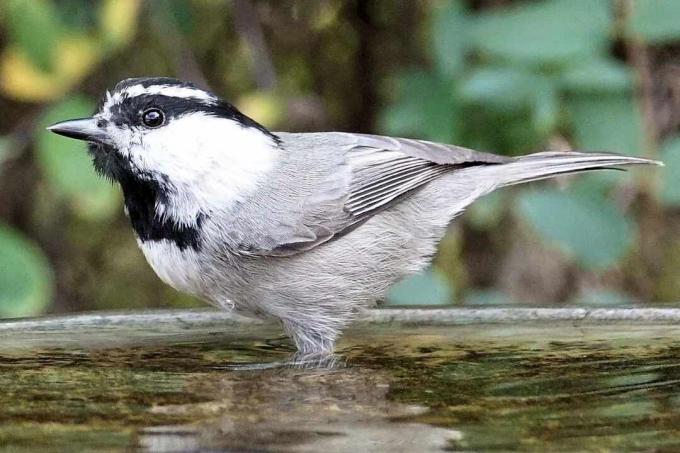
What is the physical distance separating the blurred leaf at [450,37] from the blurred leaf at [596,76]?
52 centimetres

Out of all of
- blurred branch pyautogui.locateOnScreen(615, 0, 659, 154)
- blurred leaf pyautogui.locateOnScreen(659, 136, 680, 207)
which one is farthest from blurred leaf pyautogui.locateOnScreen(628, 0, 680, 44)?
blurred leaf pyautogui.locateOnScreen(659, 136, 680, 207)

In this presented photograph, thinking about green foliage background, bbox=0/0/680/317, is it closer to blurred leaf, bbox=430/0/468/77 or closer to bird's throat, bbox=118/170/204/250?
blurred leaf, bbox=430/0/468/77

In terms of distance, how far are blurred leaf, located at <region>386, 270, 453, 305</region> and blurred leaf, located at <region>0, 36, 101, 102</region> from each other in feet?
5.53

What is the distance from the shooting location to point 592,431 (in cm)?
202

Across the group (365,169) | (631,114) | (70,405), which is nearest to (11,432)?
(70,405)

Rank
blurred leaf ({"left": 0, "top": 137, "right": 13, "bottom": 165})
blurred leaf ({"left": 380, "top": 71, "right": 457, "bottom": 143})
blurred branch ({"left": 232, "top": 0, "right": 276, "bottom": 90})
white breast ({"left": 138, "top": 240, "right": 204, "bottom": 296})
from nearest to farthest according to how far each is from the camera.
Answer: white breast ({"left": 138, "top": 240, "right": 204, "bottom": 296}) < blurred leaf ({"left": 0, "top": 137, "right": 13, "bottom": 165}) < blurred leaf ({"left": 380, "top": 71, "right": 457, "bottom": 143}) < blurred branch ({"left": 232, "top": 0, "right": 276, "bottom": 90})

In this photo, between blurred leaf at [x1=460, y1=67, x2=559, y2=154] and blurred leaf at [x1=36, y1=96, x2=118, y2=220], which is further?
blurred leaf at [x1=36, y1=96, x2=118, y2=220]

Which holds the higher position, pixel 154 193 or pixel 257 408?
pixel 154 193

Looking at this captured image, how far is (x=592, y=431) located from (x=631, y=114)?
9.08 ft

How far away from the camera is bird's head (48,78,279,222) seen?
3.39 meters

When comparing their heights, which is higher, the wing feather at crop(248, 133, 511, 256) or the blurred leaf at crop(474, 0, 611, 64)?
the blurred leaf at crop(474, 0, 611, 64)

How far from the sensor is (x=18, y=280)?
173 inches

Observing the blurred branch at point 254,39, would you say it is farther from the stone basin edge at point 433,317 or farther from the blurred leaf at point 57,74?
the stone basin edge at point 433,317

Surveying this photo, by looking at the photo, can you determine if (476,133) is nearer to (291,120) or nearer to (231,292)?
(291,120)
